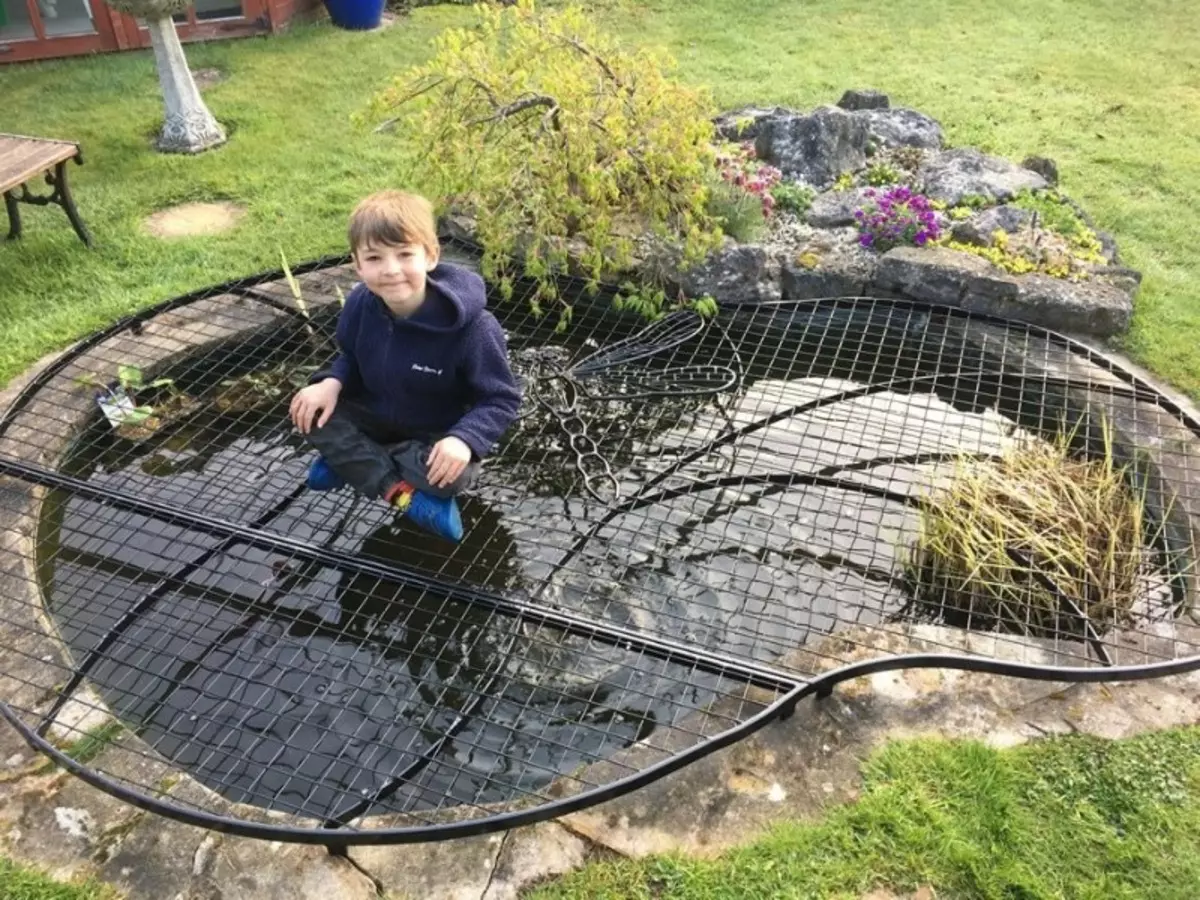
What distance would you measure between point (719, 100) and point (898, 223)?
284cm

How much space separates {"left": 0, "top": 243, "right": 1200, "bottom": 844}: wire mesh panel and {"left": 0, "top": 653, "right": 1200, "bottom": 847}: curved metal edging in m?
0.01

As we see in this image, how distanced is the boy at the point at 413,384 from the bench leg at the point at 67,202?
2.79 m


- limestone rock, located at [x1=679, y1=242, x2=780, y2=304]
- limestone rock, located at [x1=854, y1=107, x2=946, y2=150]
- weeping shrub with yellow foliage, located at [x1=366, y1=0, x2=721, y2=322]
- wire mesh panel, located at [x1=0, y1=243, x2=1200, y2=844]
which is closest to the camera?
wire mesh panel, located at [x1=0, y1=243, x2=1200, y2=844]

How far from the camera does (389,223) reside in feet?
8.53

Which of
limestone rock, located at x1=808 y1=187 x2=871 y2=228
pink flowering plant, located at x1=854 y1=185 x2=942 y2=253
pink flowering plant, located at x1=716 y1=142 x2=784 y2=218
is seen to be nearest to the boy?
pink flowering plant, located at x1=716 y1=142 x2=784 y2=218

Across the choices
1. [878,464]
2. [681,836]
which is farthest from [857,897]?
[878,464]

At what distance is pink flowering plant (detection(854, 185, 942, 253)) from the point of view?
4512mm

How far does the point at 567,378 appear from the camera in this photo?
153 inches

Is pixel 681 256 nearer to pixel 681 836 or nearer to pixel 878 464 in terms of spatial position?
pixel 878 464

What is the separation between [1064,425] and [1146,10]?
7.40m

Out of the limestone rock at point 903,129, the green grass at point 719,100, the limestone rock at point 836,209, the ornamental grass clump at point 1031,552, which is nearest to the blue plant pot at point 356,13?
the green grass at point 719,100

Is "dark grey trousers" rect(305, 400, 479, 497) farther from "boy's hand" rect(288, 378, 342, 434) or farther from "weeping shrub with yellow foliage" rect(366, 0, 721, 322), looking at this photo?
"weeping shrub with yellow foliage" rect(366, 0, 721, 322)

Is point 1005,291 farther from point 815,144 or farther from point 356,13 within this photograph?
point 356,13

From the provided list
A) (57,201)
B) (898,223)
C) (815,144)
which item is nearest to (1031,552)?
(898,223)
